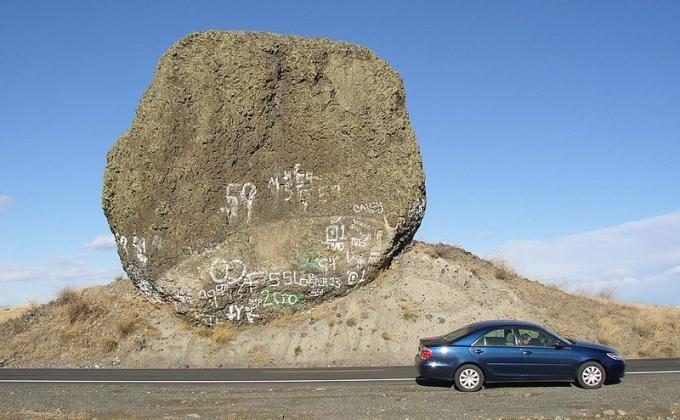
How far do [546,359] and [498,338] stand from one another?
103 centimetres

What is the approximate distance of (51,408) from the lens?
1221 centimetres

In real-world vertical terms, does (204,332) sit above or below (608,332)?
above

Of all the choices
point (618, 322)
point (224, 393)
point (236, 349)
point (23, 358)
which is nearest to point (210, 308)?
point (236, 349)

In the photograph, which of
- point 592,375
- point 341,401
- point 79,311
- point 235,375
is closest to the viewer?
point 341,401

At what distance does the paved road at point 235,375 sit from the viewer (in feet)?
53.0

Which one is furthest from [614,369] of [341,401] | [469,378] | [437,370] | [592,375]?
[341,401]

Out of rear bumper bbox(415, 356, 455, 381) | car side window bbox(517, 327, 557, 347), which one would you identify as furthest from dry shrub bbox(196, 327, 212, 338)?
car side window bbox(517, 327, 557, 347)

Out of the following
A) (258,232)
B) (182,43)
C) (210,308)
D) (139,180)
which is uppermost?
(182,43)

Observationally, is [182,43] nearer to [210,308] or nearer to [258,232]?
[258,232]

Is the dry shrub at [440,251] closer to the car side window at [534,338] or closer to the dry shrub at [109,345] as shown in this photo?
the car side window at [534,338]

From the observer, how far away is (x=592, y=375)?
13.9 m

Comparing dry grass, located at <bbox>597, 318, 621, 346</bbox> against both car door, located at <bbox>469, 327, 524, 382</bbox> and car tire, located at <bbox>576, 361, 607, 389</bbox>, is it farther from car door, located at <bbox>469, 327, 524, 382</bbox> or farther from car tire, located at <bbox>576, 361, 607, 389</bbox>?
car door, located at <bbox>469, 327, 524, 382</bbox>

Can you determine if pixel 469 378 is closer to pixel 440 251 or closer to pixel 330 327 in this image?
pixel 330 327

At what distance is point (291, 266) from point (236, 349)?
10.9 feet
